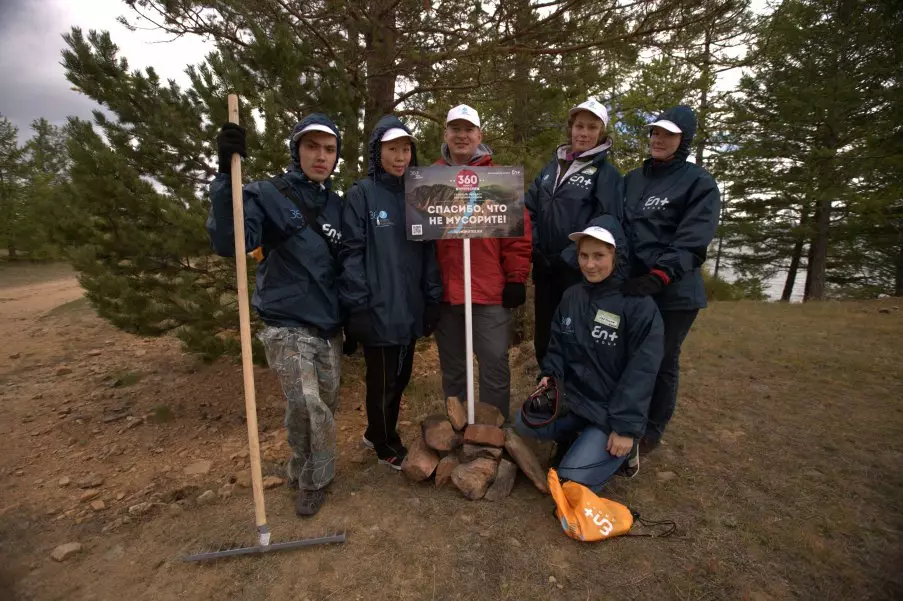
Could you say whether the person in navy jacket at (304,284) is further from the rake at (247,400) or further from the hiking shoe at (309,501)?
the rake at (247,400)

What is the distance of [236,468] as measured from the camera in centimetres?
451

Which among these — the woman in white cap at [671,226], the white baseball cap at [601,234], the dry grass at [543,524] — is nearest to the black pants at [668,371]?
the woman in white cap at [671,226]

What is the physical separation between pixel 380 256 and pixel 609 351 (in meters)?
1.72

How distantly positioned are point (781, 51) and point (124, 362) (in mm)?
16361

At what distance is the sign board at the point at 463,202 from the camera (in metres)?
3.23

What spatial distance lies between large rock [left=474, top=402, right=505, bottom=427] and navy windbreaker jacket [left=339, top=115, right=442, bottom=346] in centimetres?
84

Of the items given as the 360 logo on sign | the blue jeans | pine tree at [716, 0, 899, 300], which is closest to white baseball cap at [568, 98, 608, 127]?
the 360 logo on sign

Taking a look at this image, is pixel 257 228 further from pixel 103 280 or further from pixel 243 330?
pixel 103 280

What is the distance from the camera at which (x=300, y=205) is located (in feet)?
9.98

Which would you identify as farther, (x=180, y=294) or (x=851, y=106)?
(x=851, y=106)

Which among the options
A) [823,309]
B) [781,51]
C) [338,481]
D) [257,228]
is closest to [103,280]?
[257,228]

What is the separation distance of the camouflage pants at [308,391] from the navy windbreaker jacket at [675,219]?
2312 millimetres

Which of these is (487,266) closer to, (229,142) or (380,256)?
(380,256)

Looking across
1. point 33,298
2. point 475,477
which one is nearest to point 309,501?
point 475,477
